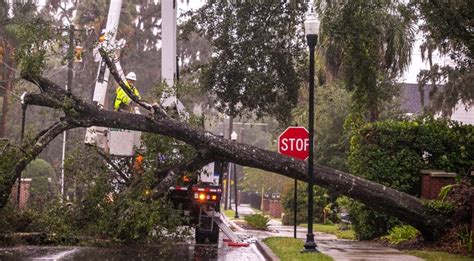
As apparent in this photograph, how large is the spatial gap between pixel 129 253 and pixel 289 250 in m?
3.05

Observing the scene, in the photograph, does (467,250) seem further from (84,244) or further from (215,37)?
(215,37)

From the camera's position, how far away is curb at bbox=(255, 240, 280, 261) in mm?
14577

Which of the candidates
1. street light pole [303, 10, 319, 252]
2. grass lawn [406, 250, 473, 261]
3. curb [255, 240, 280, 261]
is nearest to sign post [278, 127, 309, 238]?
curb [255, 240, 280, 261]

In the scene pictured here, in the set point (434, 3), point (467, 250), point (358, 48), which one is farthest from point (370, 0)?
point (467, 250)

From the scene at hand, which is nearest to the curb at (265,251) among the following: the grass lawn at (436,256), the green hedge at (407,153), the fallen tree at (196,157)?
the fallen tree at (196,157)

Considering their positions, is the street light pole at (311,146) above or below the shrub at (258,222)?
above

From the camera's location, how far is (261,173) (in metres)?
48.4

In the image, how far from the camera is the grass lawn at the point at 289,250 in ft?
45.1

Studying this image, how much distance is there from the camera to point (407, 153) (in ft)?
63.7

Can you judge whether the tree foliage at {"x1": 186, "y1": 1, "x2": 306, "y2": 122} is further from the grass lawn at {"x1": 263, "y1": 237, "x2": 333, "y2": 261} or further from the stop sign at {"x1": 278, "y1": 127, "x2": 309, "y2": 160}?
the grass lawn at {"x1": 263, "y1": 237, "x2": 333, "y2": 261}

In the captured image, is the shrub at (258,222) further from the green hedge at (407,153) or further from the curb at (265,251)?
the curb at (265,251)

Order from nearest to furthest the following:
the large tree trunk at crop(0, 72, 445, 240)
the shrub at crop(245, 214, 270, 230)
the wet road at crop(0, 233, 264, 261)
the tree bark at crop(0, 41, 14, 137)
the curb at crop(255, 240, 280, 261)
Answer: the wet road at crop(0, 233, 264, 261) < the curb at crop(255, 240, 280, 261) < the large tree trunk at crop(0, 72, 445, 240) < the shrub at crop(245, 214, 270, 230) < the tree bark at crop(0, 41, 14, 137)

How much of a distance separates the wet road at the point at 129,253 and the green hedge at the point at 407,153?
14.2ft

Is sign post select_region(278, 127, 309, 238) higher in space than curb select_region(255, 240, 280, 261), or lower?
higher
